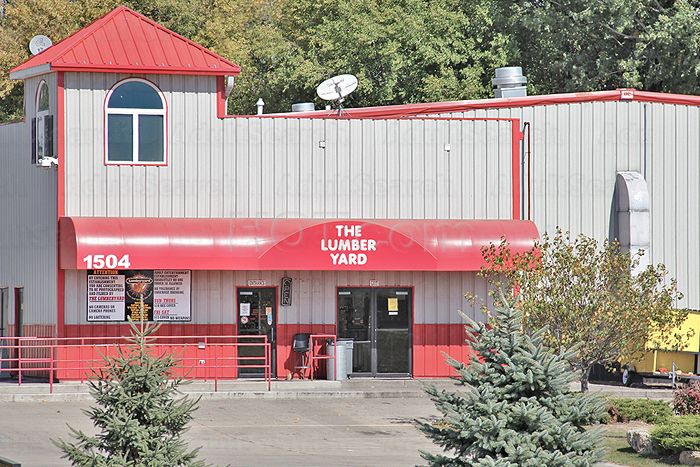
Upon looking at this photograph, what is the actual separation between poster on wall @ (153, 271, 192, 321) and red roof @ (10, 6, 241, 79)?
4668mm

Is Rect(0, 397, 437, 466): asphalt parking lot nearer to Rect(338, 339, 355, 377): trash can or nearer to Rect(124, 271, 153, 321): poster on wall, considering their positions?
Rect(338, 339, 355, 377): trash can

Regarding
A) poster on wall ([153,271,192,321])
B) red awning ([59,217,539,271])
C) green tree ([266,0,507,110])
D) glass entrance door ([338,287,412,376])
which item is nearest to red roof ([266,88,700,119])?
red awning ([59,217,539,271])

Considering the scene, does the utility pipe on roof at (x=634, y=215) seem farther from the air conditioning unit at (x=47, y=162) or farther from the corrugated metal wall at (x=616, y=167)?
the air conditioning unit at (x=47, y=162)

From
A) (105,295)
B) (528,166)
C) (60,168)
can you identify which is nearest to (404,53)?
(528,166)

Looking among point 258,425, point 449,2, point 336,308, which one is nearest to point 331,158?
point 336,308

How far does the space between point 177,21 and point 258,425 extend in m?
29.1

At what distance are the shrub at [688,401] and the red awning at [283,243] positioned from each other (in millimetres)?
8415

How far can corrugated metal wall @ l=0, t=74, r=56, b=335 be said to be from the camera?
30.3m

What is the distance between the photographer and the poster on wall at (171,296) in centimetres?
3005

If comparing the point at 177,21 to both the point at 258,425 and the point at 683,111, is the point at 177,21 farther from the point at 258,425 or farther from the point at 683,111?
the point at 258,425

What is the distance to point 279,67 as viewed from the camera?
5159 cm

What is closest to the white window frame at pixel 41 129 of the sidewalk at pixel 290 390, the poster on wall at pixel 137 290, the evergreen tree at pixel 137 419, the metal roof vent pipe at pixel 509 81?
the poster on wall at pixel 137 290

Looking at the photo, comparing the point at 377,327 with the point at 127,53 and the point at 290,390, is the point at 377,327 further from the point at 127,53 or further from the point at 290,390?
the point at 127,53

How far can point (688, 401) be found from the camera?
22062 millimetres
